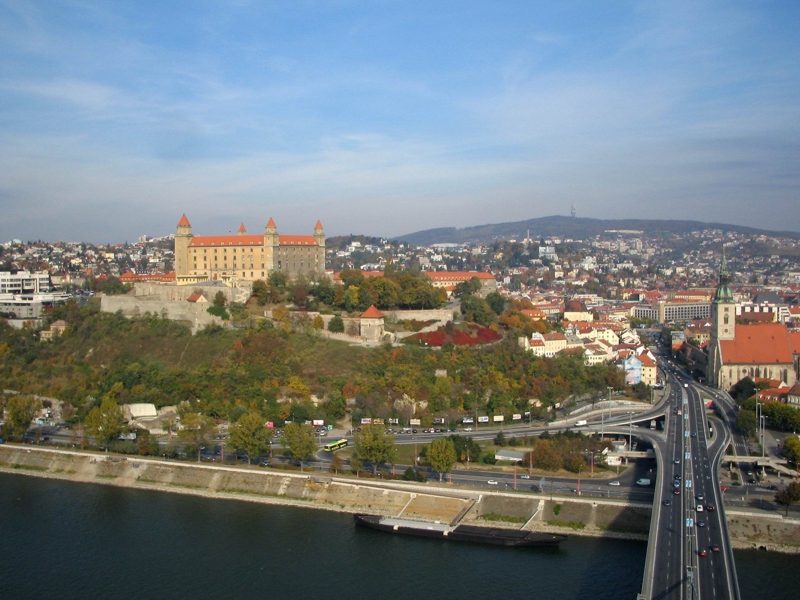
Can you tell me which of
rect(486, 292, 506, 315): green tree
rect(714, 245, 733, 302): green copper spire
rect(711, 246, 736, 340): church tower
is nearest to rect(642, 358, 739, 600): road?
rect(711, 246, 736, 340): church tower

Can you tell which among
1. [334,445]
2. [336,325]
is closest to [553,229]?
[336,325]

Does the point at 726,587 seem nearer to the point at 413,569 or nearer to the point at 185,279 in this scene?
the point at 413,569

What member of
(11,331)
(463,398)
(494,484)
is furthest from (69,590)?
(11,331)

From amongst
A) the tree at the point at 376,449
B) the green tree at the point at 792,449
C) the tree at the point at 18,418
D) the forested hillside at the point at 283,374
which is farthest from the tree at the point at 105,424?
the green tree at the point at 792,449

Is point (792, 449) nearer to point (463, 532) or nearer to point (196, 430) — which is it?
point (463, 532)

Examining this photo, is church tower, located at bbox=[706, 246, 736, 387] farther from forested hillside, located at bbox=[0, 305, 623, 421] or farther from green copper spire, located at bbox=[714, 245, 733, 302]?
forested hillside, located at bbox=[0, 305, 623, 421]
